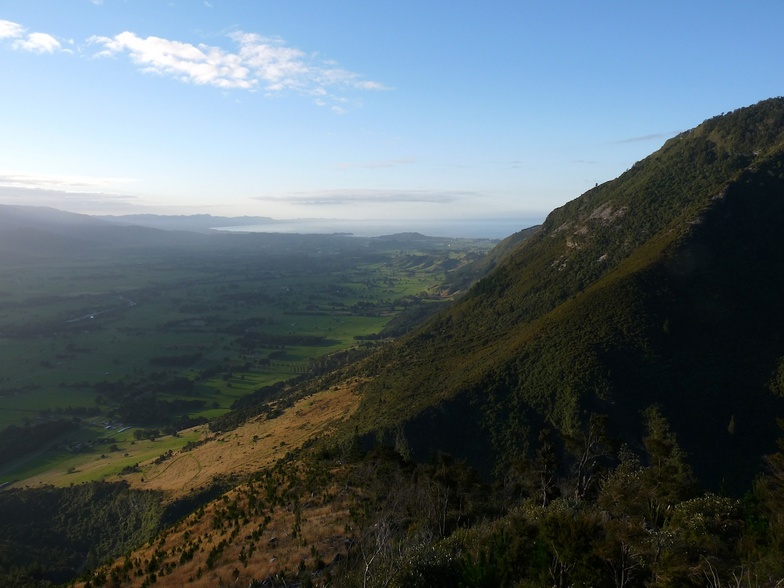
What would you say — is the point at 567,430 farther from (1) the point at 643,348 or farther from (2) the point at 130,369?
(2) the point at 130,369

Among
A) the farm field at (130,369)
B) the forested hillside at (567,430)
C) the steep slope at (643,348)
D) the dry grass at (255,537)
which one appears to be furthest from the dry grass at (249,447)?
the dry grass at (255,537)

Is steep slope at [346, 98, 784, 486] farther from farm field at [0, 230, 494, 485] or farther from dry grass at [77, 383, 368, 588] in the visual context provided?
farm field at [0, 230, 494, 485]

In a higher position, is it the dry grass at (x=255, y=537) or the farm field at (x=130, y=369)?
the dry grass at (x=255, y=537)

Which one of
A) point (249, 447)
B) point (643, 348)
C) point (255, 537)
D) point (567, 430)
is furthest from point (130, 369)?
point (643, 348)

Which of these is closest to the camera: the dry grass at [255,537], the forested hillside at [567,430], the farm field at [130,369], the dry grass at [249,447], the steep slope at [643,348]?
the forested hillside at [567,430]

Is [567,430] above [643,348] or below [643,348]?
below

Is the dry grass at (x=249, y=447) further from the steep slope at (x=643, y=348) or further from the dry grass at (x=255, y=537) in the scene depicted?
the dry grass at (x=255, y=537)

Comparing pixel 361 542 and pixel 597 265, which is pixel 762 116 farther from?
pixel 361 542

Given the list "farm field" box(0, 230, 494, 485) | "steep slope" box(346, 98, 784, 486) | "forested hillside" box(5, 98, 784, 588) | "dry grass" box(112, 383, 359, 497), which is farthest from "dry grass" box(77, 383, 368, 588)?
"farm field" box(0, 230, 494, 485)

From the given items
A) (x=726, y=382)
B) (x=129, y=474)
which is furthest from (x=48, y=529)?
(x=726, y=382)
